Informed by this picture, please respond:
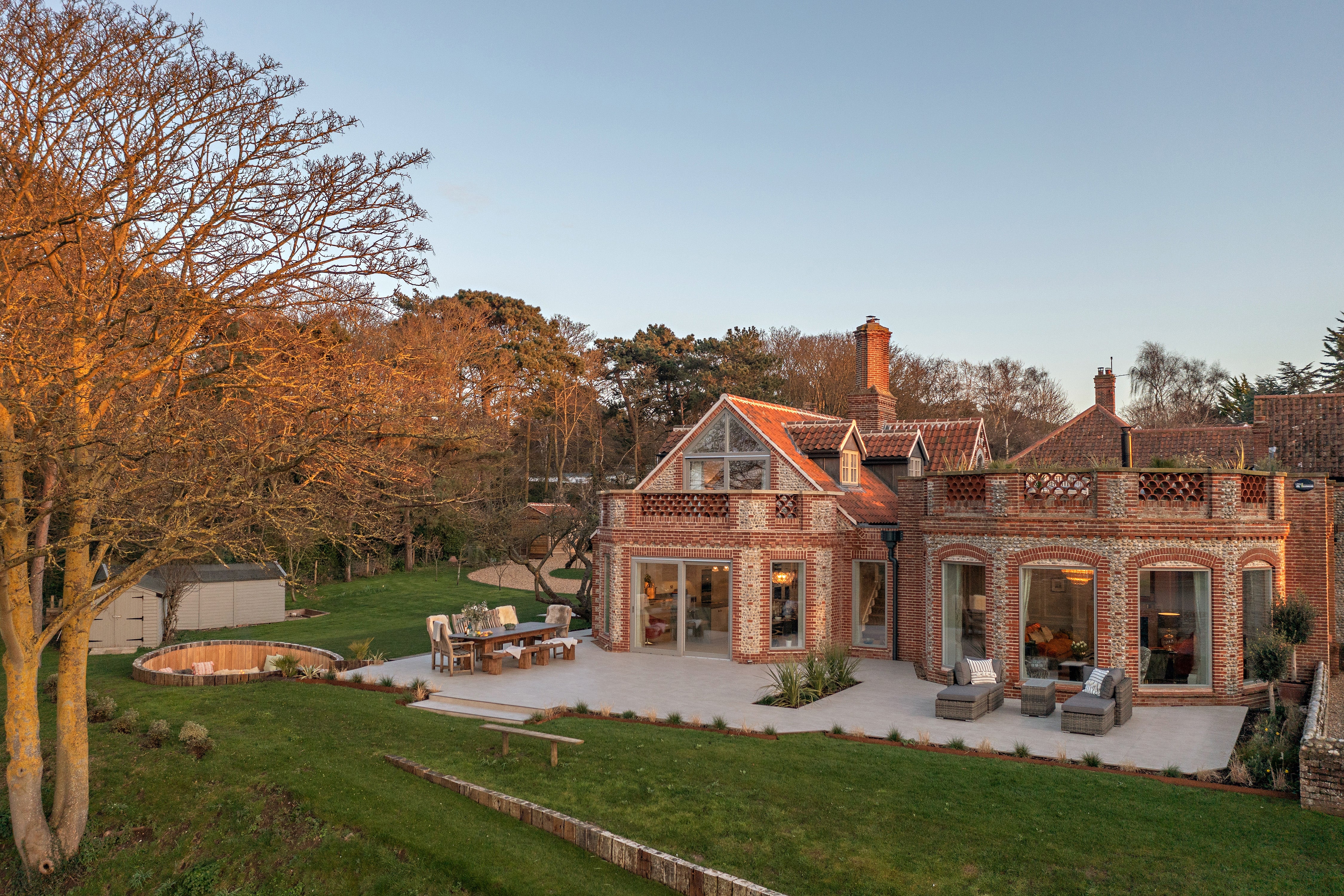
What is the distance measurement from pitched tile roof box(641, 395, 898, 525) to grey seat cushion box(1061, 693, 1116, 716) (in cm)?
718

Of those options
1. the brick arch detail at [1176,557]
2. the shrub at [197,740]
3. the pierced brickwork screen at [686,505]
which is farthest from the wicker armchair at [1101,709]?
the shrub at [197,740]

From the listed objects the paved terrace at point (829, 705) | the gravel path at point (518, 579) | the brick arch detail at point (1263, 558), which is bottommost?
the gravel path at point (518, 579)

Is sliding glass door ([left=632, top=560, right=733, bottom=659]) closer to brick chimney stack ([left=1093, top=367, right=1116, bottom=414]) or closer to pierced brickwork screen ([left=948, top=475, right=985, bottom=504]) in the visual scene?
pierced brickwork screen ([left=948, top=475, right=985, bottom=504])

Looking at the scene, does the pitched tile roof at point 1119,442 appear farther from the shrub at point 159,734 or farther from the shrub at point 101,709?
the shrub at point 101,709

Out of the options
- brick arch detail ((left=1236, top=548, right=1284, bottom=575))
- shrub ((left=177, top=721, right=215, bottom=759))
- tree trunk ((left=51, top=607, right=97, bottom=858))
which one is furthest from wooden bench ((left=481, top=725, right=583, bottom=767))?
brick arch detail ((left=1236, top=548, right=1284, bottom=575))

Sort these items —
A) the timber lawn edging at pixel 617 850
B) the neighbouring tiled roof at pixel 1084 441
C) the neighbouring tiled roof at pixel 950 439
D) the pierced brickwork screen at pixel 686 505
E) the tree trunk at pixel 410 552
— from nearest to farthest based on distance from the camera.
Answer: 1. the timber lawn edging at pixel 617 850
2. the pierced brickwork screen at pixel 686 505
3. the neighbouring tiled roof at pixel 950 439
4. the neighbouring tiled roof at pixel 1084 441
5. the tree trunk at pixel 410 552

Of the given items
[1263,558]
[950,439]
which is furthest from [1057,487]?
[950,439]

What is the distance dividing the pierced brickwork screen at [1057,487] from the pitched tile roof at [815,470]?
15.4ft

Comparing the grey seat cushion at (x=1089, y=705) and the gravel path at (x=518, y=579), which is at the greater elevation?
the grey seat cushion at (x=1089, y=705)

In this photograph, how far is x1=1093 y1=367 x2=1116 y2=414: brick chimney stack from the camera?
31.3 metres

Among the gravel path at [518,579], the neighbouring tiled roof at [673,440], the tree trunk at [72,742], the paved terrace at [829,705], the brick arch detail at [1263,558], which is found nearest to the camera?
the tree trunk at [72,742]

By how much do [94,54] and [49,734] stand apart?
10.5 meters

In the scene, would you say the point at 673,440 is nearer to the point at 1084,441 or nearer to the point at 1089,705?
the point at 1084,441

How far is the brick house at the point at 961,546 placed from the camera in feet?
50.1
